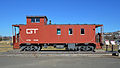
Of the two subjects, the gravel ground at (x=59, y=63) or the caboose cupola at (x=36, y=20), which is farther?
the caboose cupola at (x=36, y=20)

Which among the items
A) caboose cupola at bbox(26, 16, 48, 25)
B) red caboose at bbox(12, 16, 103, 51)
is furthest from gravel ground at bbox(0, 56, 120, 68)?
caboose cupola at bbox(26, 16, 48, 25)

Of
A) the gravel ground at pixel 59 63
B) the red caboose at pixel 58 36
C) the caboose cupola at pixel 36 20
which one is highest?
the caboose cupola at pixel 36 20

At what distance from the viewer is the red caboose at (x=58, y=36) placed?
46.4ft

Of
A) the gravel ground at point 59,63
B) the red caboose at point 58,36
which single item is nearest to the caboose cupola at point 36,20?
the red caboose at point 58,36

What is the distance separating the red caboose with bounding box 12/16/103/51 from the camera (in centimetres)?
1413

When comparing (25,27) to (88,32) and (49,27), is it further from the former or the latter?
(88,32)

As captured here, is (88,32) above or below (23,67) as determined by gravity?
above

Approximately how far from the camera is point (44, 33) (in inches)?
560

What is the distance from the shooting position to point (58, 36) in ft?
46.4

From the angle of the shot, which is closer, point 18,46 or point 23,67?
point 23,67

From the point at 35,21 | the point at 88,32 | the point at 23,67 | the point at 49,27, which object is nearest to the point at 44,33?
the point at 49,27

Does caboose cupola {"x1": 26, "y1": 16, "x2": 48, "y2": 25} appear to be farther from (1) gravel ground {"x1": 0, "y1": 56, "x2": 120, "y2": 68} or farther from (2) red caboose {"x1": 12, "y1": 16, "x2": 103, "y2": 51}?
(1) gravel ground {"x1": 0, "y1": 56, "x2": 120, "y2": 68}

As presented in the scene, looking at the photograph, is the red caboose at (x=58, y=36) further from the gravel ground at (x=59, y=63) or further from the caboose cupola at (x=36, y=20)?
the gravel ground at (x=59, y=63)

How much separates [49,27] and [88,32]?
5.50m
